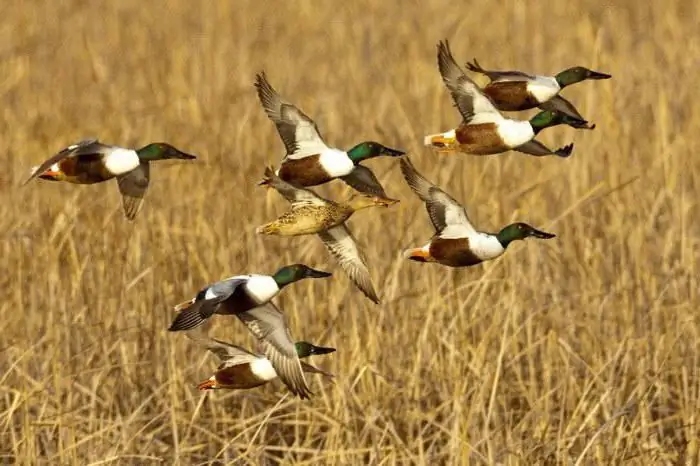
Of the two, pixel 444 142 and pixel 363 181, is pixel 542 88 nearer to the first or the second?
pixel 444 142

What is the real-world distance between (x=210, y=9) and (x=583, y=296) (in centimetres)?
526

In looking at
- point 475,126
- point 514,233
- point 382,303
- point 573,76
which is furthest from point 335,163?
point 382,303

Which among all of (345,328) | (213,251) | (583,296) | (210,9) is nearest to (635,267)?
(583,296)

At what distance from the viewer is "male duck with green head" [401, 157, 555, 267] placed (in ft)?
8.64

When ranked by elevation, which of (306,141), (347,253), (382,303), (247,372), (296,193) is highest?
(306,141)

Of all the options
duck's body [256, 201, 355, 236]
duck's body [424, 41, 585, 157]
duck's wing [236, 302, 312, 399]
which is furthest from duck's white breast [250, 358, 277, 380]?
duck's body [424, 41, 585, 157]

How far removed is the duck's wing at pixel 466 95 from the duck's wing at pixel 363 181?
198 millimetres

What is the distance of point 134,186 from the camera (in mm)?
2854

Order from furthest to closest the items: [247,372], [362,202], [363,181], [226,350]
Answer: [226,350] < [247,372] < [363,181] < [362,202]

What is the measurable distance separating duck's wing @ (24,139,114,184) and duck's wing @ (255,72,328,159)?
0.99 ft

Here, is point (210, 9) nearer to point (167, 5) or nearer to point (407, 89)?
point (167, 5)

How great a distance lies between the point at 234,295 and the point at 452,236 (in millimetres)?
404

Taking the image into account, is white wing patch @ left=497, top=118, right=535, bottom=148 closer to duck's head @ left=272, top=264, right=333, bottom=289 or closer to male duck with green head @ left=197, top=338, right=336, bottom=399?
duck's head @ left=272, top=264, right=333, bottom=289

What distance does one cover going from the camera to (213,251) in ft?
16.8
